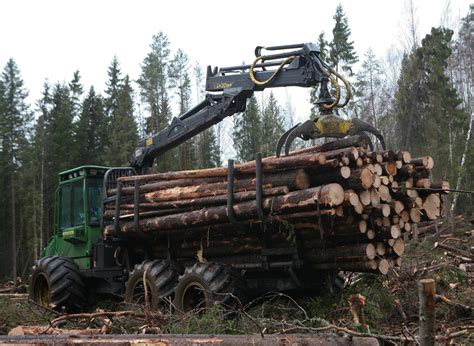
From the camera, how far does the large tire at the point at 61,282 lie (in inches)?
402

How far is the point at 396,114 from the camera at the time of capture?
31672 millimetres

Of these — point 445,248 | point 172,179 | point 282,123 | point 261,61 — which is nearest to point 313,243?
point 172,179

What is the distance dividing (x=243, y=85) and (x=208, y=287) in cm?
347

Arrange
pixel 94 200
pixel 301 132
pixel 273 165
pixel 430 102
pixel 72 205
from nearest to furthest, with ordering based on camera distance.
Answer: pixel 273 165, pixel 301 132, pixel 94 200, pixel 72 205, pixel 430 102

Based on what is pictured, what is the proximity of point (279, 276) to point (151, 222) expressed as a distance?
2.21 meters

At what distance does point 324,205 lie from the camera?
22.7 ft

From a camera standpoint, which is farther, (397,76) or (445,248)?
(397,76)

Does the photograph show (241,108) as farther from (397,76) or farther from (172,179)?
(397,76)

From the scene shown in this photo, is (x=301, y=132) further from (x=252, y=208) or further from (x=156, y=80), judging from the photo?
(x=156, y=80)

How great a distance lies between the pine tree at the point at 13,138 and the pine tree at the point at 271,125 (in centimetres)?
1592

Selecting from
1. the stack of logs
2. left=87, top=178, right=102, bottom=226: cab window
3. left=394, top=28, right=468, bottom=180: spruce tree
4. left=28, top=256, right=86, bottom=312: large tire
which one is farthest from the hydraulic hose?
left=394, top=28, right=468, bottom=180: spruce tree

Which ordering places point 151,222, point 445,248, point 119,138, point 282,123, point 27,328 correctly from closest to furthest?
1. point 27,328
2. point 151,222
3. point 445,248
4. point 119,138
5. point 282,123

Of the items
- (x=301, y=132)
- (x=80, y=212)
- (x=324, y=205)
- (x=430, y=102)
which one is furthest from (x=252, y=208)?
(x=430, y=102)

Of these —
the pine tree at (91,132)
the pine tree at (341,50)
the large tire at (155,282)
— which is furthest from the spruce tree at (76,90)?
the large tire at (155,282)
